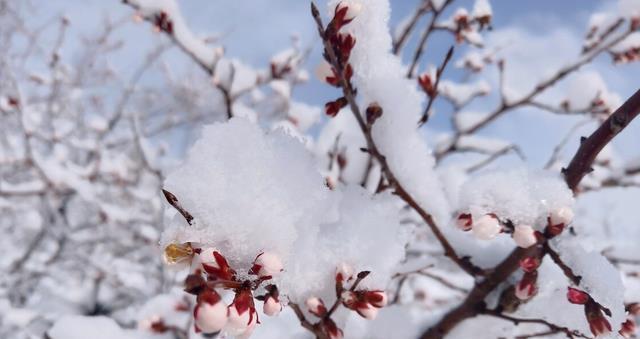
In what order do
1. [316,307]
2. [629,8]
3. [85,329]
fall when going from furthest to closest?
[629,8] < [85,329] < [316,307]

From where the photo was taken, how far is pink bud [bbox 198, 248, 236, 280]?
2.18 feet

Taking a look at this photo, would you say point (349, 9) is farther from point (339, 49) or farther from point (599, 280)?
point (599, 280)

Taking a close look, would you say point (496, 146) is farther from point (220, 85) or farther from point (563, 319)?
point (563, 319)

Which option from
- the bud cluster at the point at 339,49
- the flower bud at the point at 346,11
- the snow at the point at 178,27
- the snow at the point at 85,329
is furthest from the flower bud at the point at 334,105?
the snow at the point at 178,27

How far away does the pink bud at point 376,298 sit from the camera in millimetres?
884

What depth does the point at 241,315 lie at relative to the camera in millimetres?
666

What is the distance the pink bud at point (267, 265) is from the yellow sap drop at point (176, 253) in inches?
4.4

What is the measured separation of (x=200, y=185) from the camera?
72 cm

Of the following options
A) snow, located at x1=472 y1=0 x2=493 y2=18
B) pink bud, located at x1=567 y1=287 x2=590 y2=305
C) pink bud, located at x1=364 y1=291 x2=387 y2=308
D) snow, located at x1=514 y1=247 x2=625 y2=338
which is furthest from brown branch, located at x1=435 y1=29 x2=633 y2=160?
pink bud, located at x1=364 y1=291 x2=387 y2=308

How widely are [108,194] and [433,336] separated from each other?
827cm

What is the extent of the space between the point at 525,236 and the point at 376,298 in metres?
0.34

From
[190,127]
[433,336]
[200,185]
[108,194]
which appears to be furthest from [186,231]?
[190,127]

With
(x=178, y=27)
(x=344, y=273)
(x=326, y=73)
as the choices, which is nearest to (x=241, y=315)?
(x=344, y=273)

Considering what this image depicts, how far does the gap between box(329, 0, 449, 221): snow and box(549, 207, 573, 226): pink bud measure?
12.7 inches
